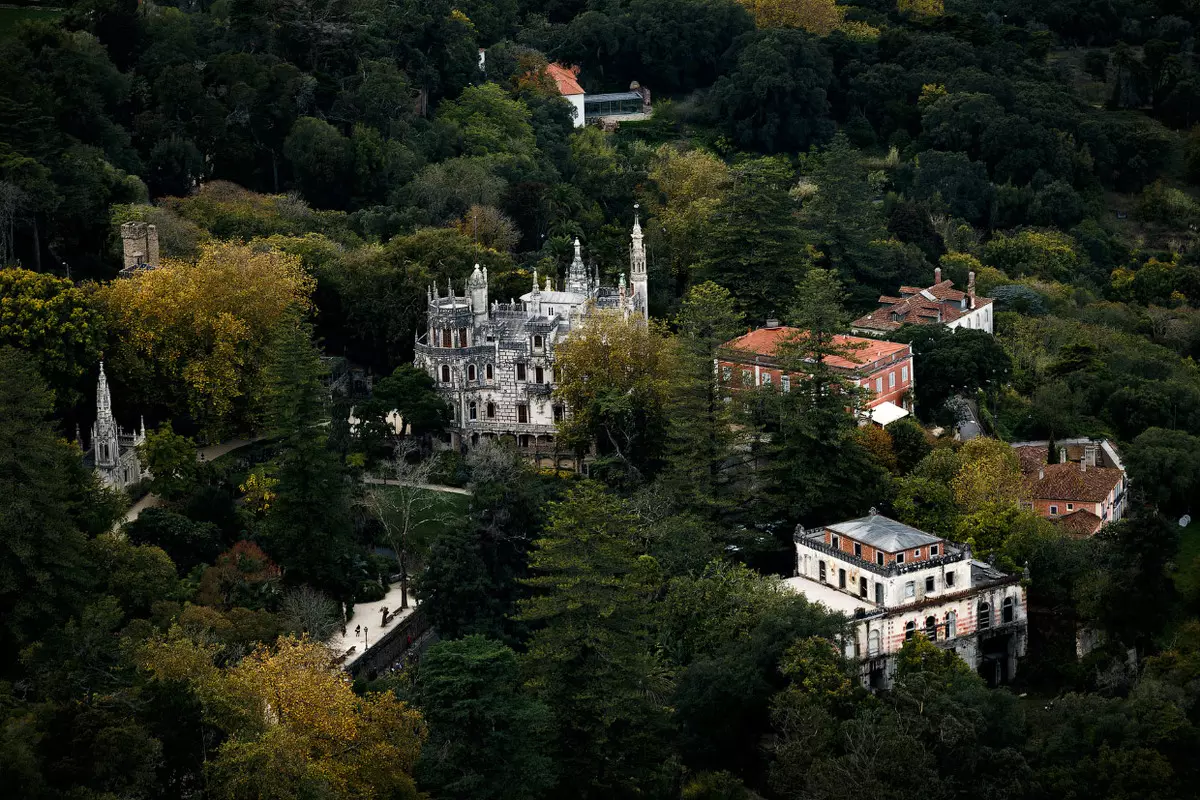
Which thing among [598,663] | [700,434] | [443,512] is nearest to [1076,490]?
[700,434]

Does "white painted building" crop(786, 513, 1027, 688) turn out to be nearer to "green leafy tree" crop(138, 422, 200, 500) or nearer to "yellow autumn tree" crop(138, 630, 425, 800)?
"yellow autumn tree" crop(138, 630, 425, 800)

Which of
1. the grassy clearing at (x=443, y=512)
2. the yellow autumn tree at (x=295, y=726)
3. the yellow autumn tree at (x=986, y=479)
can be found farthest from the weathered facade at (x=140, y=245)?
the yellow autumn tree at (x=986, y=479)

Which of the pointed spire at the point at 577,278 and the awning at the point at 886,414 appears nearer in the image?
the awning at the point at 886,414

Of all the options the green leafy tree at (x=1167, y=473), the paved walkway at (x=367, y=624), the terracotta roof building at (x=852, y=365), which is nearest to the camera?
the paved walkway at (x=367, y=624)

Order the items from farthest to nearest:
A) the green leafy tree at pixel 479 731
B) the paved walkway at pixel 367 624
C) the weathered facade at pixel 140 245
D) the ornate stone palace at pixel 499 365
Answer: the weathered facade at pixel 140 245 → the ornate stone palace at pixel 499 365 → the paved walkway at pixel 367 624 → the green leafy tree at pixel 479 731

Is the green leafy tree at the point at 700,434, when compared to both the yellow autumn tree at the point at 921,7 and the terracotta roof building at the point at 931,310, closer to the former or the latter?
the terracotta roof building at the point at 931,310

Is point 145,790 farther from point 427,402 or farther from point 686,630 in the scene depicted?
point 427,402

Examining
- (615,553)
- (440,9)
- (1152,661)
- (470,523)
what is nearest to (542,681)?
(615,553)
